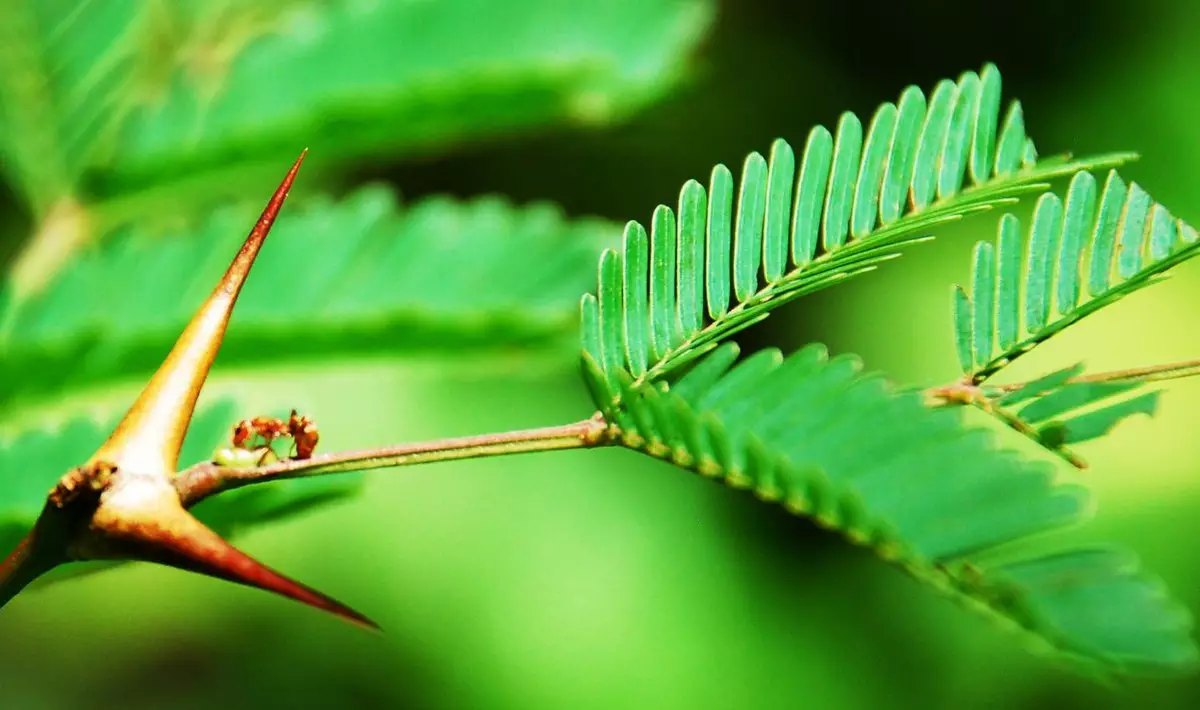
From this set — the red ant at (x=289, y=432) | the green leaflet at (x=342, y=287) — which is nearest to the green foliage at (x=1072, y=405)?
the red ant at (x=289, y=432)

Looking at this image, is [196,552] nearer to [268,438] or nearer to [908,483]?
[268,438]

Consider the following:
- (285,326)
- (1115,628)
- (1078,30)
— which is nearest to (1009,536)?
(1115,628)

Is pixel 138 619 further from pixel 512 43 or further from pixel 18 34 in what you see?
pixel 512 43

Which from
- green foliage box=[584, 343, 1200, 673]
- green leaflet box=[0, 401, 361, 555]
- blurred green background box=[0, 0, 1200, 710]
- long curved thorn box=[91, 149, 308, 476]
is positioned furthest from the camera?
blurred green background box=[0, 0, 1200, 710]

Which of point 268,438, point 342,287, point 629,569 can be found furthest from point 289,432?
point 629,569

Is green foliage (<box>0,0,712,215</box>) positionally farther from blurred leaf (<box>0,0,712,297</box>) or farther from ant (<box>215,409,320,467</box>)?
ant (<box>215,409,320,467</box>)

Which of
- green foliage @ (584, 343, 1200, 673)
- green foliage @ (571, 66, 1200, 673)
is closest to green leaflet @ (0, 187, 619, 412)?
green foliage @ (571, 66, 1200, 673)

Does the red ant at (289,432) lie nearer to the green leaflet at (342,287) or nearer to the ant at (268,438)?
the ant at (268,438)
